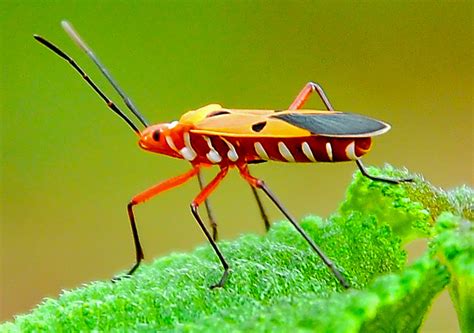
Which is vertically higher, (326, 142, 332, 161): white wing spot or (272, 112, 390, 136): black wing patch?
(272, 112, 390, 136): black wing patch

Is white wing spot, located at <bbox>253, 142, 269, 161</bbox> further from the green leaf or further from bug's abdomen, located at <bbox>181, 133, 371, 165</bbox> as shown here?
the green leaf

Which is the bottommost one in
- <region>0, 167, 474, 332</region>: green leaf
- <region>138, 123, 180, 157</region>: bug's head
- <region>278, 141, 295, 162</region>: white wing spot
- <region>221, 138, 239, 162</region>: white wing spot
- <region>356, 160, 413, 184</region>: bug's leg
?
<region>0, 167, 474, 332</region>: green leaf

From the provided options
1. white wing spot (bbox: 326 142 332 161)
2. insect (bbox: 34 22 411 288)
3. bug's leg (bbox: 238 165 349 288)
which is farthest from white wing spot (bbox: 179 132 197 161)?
white wing spot (bbox: 326 142 332 161)

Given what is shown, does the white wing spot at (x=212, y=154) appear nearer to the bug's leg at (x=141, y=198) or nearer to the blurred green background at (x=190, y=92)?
the bug's leg at (x=141, y=198)

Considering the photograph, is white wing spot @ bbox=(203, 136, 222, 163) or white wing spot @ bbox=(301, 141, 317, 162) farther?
white wing spot @ bbox=(203, 136, 222, 163)

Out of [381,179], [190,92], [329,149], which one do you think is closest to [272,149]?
[329,149]

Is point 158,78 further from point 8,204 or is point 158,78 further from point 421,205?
point 421,205

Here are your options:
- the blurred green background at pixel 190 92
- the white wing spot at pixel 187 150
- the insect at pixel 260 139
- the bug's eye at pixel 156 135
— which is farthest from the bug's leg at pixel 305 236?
the blurred green background at pixel 190 92

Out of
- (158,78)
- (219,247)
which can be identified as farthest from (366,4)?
(219,247)
